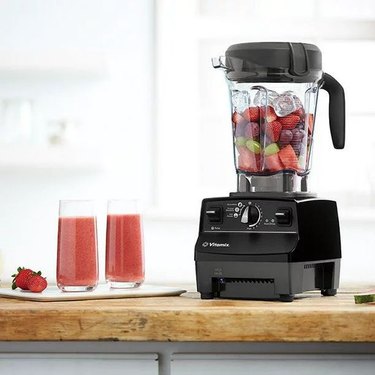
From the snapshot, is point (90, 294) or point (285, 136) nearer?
point (90, 294)

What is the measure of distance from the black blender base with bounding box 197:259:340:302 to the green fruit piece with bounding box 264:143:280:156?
27 cm

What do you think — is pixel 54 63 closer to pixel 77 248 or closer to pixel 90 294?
pixel 77 248

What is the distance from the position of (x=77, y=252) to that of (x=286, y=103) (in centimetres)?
57

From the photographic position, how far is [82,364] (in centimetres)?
180

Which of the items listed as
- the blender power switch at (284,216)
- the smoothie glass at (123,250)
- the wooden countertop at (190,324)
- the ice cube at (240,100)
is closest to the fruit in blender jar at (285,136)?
the ice cube at (240,100)

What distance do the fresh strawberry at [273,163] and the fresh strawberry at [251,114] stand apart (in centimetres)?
9

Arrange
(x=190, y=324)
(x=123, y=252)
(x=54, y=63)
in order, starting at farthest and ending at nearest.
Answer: (x=54, y=63) < (x=123, y=252) < (x=190, y=324)

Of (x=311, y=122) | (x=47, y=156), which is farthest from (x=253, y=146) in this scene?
(x=47, y=156)

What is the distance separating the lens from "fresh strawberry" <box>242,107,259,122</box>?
7.14 feet

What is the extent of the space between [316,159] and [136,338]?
2.18 m

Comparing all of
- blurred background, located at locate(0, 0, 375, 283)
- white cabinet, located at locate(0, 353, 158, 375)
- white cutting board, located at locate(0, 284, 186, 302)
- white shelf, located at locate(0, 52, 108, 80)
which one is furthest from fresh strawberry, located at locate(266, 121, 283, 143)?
blurred background, located at locate(0, 0, 375, 283)

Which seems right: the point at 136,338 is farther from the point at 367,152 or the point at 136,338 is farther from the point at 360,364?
the point at 367,152

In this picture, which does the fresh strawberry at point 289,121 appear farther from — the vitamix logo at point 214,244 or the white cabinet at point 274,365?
the white cabinet at point 274,365

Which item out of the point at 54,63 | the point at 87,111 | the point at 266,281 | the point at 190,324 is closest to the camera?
the point at 190,324
